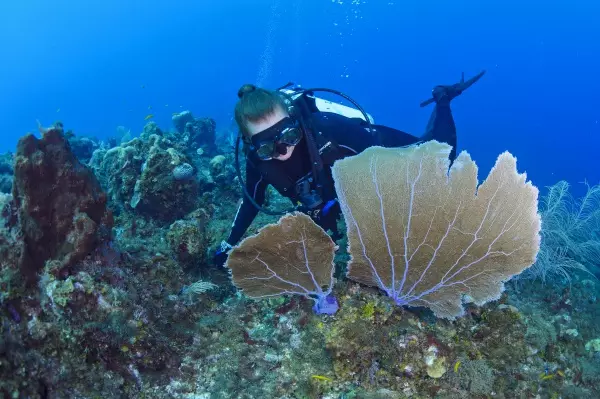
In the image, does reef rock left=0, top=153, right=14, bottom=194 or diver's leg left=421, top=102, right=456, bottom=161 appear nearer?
diver's leg left=421, top=102, right=456, bottom=161

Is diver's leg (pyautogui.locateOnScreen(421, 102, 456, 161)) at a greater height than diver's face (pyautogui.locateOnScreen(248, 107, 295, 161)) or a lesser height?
greater

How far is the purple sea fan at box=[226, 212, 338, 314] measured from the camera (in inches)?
124

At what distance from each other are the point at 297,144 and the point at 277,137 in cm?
38

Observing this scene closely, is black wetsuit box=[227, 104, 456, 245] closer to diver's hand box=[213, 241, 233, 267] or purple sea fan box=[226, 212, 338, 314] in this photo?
diver's hand box=[213, 241, 233, 267]

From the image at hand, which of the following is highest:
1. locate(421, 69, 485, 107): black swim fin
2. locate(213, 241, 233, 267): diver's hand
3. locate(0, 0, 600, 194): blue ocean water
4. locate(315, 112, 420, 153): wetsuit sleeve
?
locate(0, 0, 600, 194): blue ocean water

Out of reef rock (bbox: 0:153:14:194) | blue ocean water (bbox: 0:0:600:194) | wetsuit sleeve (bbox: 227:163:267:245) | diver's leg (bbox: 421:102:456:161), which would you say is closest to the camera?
wetsuit sleeve (bbox: 227:163:267:245)

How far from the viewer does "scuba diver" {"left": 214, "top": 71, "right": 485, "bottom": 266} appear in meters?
4.21

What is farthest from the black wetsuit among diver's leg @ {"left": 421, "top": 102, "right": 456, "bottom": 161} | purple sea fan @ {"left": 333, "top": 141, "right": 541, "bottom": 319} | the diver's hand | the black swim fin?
the black swim fin

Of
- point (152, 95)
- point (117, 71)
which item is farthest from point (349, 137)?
point (117, 71)

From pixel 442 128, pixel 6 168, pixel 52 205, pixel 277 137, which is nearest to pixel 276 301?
pixel 277 137

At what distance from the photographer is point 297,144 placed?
449 centimetres

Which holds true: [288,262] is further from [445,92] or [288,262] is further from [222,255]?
[445,92]

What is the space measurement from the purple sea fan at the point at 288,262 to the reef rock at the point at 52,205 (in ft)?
4.31

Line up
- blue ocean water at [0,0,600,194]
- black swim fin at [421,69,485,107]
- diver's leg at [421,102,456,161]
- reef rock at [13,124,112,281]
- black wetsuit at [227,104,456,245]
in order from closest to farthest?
reef rock at [13,124,112,281], black wetsuit at [227,104,456,245], diver's leg at [421,102,456,161], black swim fin at [421,69,485,107], blue ocean water at [0,0,600,194]
